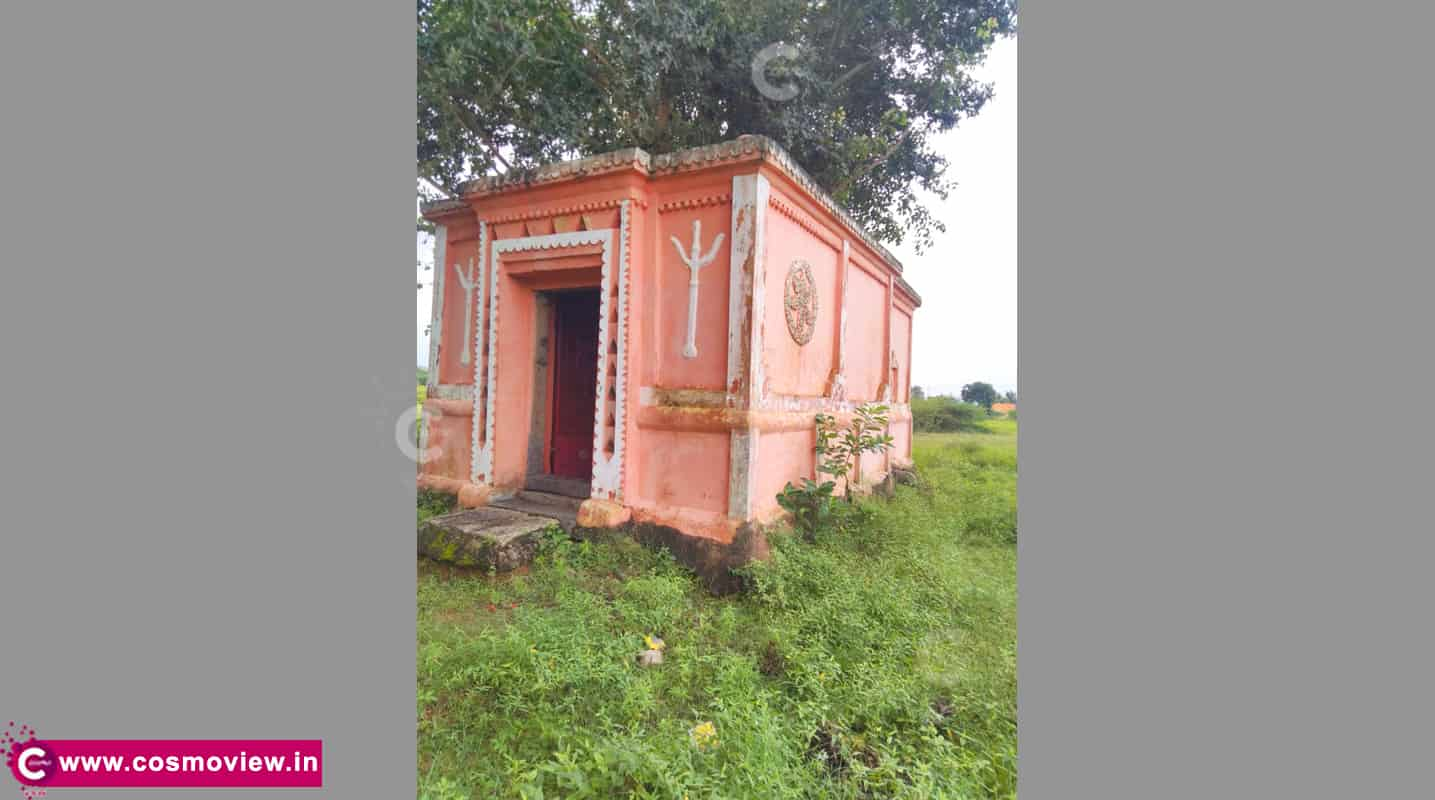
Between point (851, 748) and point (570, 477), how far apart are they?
157 inches

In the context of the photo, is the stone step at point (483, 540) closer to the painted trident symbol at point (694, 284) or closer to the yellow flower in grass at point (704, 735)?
the painted trident symbol at point (694, 284)

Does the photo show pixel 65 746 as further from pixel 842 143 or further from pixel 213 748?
pixel 842 143

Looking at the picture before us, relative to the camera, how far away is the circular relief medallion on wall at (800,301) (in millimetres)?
5241

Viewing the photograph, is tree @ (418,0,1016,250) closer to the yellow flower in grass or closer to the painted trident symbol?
the painted trident symbol

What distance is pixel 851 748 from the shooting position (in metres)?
2.70

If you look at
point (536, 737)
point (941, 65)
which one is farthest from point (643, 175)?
point (941, 65)

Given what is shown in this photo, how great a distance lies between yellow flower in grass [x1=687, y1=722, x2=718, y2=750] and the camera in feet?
8.22

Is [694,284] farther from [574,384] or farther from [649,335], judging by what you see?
[574,384]

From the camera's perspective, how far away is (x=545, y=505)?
209 inches

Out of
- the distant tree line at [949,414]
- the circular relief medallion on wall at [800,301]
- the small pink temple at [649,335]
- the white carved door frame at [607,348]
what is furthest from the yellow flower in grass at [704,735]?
the distant tree line at [949,414]

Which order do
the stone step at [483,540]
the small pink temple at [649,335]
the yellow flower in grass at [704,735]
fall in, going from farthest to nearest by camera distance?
1. the small pink temple at [649,335]
2. the stone step at [483,540]
3. the yellow flower in grass at [704,735]

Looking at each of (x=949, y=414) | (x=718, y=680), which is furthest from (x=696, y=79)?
(x=949, y=414)

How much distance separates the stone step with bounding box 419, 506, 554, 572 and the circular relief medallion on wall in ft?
8.94

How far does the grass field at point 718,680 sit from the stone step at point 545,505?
36cm
